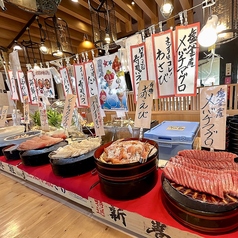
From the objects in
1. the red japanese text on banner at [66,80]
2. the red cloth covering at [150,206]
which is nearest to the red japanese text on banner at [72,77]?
the red japanese text on banner at [66,80]

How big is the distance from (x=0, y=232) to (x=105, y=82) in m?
1.46

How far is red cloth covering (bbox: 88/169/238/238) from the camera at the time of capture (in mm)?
656

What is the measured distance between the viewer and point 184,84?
3.81 feet

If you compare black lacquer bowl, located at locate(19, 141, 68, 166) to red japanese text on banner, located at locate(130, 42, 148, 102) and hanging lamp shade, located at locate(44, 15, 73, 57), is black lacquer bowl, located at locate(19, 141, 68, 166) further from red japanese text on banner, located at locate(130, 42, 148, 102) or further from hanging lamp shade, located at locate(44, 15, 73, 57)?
hanging lamp shade, located at locate(44, 15, 73, 57)

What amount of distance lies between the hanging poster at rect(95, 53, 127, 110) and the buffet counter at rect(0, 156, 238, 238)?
2.59ft

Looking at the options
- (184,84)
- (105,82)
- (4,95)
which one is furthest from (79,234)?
(4,95)

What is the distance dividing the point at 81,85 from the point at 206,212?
1804mm

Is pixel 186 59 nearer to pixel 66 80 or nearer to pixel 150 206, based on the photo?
pixel 150 206

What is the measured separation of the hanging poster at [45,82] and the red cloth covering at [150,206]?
6.41ft

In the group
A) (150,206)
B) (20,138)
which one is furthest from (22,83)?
(150,206)

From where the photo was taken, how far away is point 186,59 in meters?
1.12

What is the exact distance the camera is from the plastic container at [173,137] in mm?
1097

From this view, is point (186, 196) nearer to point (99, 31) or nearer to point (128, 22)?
point (99, 31)

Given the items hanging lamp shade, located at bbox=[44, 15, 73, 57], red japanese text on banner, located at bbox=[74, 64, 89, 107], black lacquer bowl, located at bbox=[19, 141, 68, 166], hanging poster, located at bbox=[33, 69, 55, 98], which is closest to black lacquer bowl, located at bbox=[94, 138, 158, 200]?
black lacquer bowl, located at bbox=[19, 141, 68, 166]
